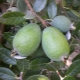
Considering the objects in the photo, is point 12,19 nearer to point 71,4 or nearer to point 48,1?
point 48,1

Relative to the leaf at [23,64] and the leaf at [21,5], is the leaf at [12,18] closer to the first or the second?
the leaf at [21,5]

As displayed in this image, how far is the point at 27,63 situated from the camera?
32.4 inches

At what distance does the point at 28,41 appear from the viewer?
72 cm

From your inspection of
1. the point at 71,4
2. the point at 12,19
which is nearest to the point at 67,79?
the point at 12,19

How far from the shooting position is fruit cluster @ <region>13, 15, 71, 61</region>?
70 cm

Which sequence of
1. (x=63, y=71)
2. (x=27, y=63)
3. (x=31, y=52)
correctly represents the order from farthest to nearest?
(x=63, y=71) < (x=27, y=63) < (x=31, y=52)

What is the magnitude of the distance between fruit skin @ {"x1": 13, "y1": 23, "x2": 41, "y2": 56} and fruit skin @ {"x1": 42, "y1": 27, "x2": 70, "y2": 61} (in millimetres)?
24

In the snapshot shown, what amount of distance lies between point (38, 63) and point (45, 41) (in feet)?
0.44

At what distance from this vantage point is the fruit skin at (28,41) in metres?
0.71

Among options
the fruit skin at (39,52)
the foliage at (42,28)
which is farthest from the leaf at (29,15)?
the fruit skin at (39,52)

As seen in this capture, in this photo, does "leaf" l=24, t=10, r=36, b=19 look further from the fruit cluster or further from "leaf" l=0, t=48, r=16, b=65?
"leaf" l=0, t=48, r=16, b=65

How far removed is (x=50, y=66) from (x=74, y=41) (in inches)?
5.8

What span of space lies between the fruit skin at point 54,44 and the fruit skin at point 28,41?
2 centimetres

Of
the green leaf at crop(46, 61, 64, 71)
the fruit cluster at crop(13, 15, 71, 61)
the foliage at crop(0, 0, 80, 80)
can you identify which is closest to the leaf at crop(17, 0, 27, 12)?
the foliage at crop(0, 0, 80, 80)
